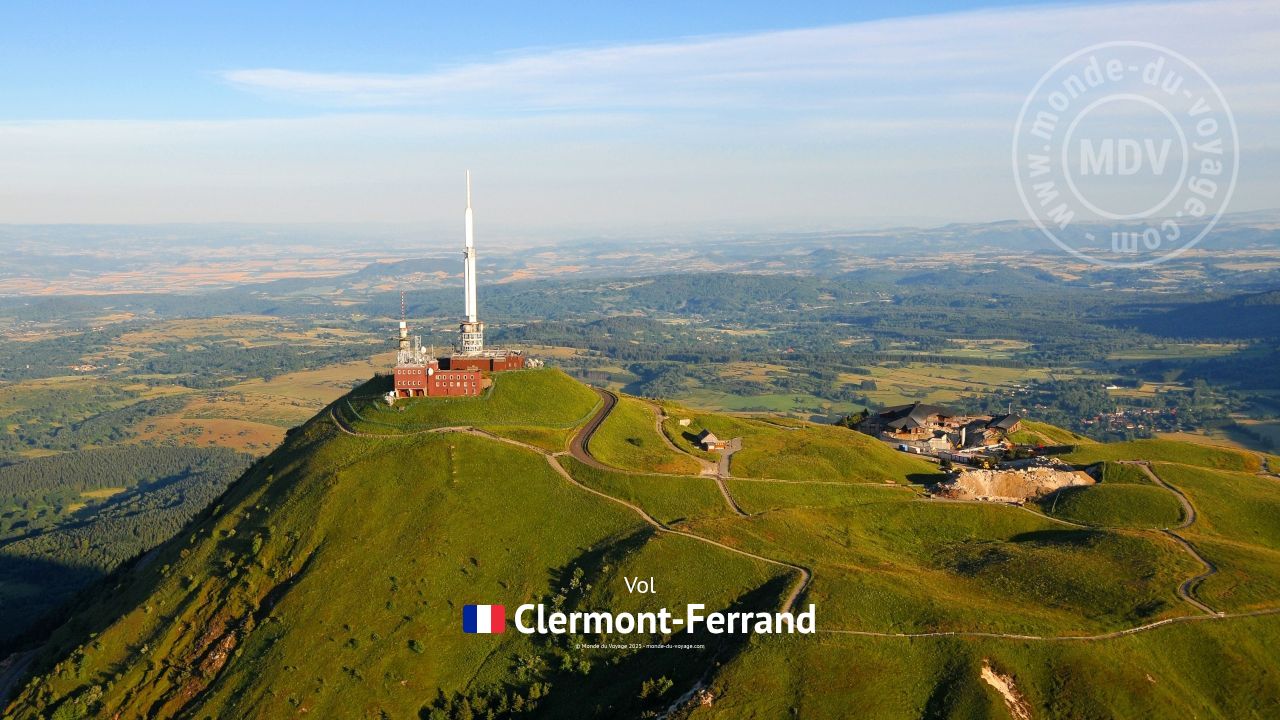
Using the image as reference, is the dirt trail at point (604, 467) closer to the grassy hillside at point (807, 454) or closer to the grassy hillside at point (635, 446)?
the grassy hillside at point (635, 446)

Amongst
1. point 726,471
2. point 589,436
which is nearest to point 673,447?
point 726,471

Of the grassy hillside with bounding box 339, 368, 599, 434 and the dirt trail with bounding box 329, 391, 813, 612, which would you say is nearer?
the dirt trail with bounding box 329, 391, 813, 612

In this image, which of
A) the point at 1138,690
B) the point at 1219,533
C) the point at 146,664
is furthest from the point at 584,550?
the point at 1219,533

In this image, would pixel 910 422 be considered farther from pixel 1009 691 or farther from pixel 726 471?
pixel 1009 691

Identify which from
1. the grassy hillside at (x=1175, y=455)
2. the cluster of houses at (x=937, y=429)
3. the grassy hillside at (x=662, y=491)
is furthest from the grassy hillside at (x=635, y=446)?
the grassy hillside at (x=1175, y=455)

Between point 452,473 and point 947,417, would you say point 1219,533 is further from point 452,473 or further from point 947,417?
point 452,473

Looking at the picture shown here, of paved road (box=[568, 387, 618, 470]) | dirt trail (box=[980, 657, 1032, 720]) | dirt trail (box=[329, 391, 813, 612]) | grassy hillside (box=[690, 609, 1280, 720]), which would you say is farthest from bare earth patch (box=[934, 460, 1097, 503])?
paved road (box=[568, 387, 618, 470])

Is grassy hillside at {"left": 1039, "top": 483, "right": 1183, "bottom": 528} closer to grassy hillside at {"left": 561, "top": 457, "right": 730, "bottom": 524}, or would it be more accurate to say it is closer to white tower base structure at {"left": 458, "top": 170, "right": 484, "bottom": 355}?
grassy hillside at {"left": 561, "top": 457, "right": 730, "bottom": 524}
